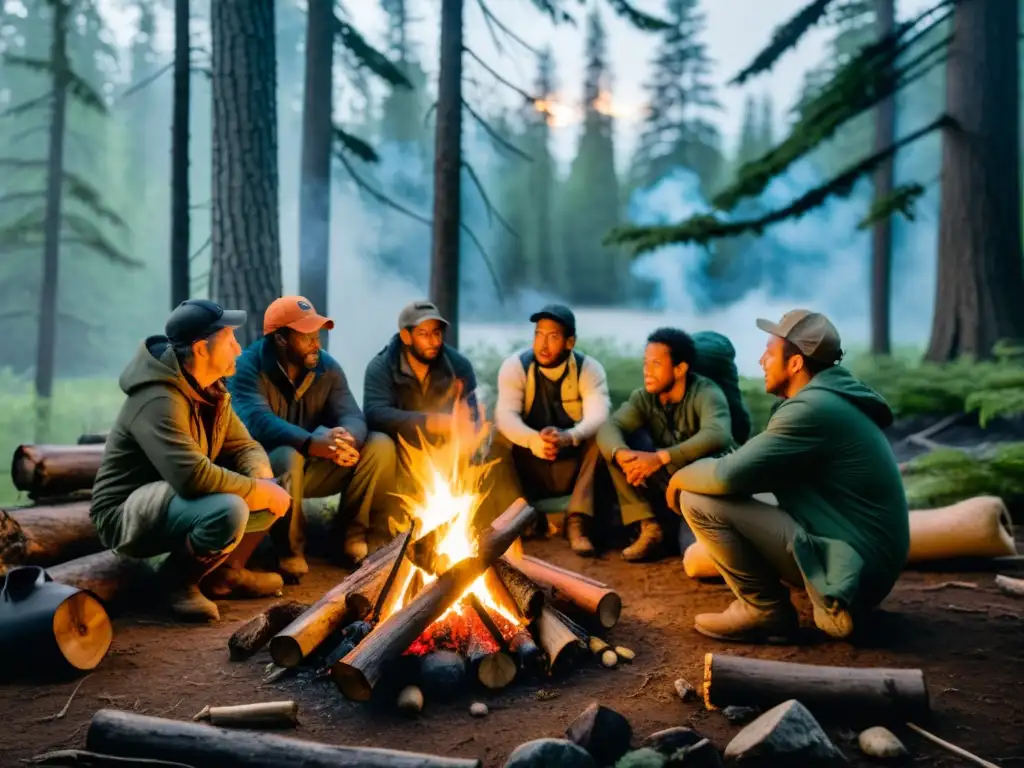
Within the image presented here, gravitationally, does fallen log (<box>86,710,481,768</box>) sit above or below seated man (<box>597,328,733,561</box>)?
below

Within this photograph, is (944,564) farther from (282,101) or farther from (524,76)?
(282,101)

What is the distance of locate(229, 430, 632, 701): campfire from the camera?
389 cm

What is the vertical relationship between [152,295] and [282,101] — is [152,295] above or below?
below

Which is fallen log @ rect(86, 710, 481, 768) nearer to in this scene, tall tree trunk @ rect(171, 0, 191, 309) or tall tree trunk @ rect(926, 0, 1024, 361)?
tall tree trunk @ rect(171, 0, 191, 309)

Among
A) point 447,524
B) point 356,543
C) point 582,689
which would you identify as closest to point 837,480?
point 582,689

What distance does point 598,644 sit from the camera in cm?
438

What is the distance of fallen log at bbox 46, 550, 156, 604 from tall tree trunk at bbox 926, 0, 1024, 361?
980 centimetres

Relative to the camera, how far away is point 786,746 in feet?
10.3

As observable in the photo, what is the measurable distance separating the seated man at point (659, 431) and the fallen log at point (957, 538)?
0.58 meters

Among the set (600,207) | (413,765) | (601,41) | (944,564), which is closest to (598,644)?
(413,765)

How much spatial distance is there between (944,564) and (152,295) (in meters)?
27.0

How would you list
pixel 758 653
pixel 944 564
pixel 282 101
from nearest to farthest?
pixel 758 653 < pixel 944 564 < pixel 282 101

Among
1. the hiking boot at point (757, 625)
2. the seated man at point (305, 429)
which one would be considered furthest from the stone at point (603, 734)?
the seated man at point (305, 429)

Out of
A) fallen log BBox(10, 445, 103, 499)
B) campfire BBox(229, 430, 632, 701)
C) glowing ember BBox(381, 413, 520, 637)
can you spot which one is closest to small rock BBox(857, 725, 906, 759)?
campfire BBox(229, 430, 632, 701)
